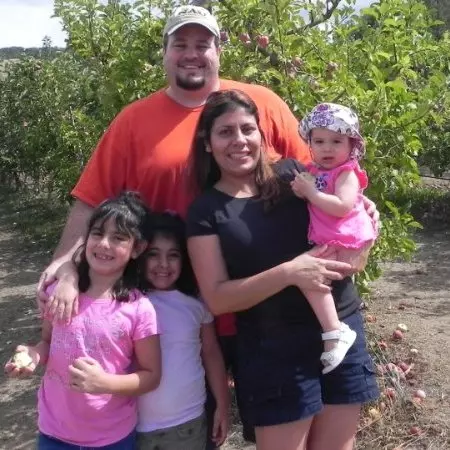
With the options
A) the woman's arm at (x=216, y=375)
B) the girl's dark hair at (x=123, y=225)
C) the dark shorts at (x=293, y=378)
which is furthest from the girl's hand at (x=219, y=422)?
the girl's dark hair at (x=123, y=225)

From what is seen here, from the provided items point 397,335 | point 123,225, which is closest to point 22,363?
point 123,225

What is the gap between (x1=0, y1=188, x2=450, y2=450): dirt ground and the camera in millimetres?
4094

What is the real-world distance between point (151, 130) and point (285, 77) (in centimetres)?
129

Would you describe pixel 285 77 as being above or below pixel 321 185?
above

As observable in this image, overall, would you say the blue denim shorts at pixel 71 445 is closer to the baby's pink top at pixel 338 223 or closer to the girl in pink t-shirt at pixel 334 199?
the girl in pink t-shirt at pixel 334 199

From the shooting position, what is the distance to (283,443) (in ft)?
7.69

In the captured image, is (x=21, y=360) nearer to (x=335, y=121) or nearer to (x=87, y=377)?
(x=87, y=377)

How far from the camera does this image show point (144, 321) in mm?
2326

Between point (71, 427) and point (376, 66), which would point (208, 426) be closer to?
point (71, 427)

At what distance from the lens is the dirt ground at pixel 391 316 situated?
13.4 ft

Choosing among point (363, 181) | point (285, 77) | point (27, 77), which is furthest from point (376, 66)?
point (27, 77)

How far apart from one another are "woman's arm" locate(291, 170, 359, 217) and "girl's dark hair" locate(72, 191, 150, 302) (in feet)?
1.76

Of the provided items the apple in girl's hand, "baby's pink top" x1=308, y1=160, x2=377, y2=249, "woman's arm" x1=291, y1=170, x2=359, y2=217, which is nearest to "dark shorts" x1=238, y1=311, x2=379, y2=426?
"baby's pink top" x1=308, y1=160, x2=377, y2=249

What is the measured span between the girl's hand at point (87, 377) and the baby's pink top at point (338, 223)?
2.67 ft
